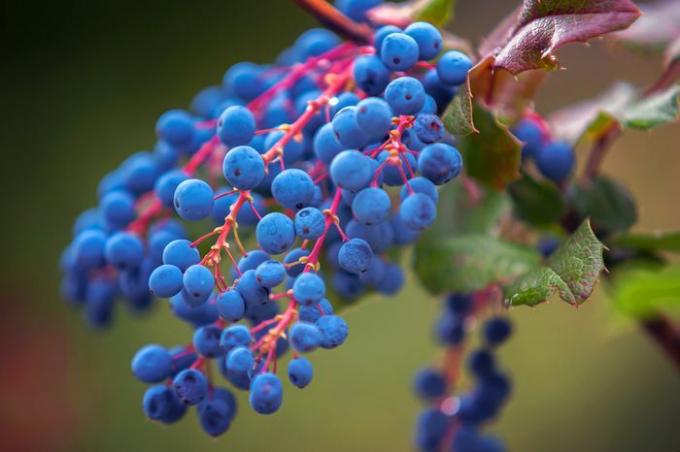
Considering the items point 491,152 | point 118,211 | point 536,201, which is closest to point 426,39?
point 491,152

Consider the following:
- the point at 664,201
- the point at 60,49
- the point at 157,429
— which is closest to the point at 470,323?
the point at 157,429

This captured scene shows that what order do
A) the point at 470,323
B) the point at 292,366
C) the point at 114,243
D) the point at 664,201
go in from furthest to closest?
the point at 664,201 → the point at 470,323 → the point at 114,243 → the point at 292,366

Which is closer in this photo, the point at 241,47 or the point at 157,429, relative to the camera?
the point at 157,429

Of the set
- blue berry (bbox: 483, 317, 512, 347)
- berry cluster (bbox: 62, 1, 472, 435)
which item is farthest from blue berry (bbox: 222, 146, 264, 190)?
blue berry (bbox: 483, 317, 512, 347)

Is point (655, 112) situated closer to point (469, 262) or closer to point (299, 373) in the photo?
point (469, 262)

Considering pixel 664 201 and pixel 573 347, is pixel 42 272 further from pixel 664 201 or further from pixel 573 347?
pixel 664 201

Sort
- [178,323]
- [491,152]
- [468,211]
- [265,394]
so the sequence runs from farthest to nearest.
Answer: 1. [178,323]
2. [468,211]
3. [491,152]
4. [265,394]
